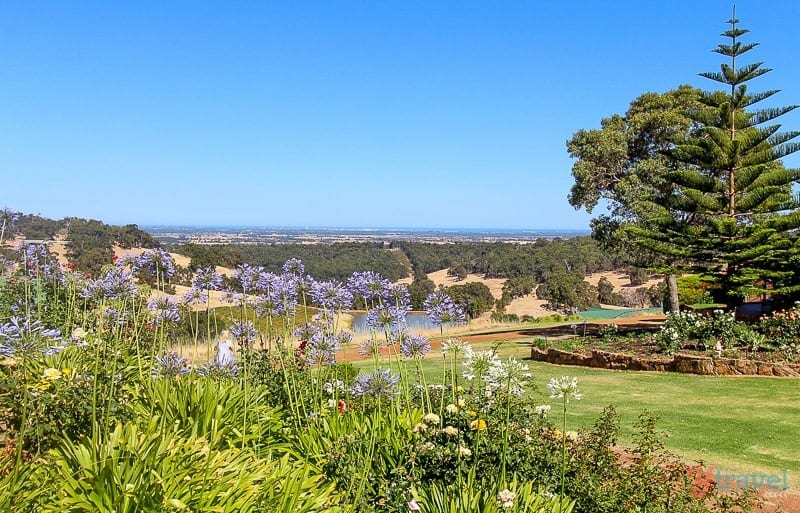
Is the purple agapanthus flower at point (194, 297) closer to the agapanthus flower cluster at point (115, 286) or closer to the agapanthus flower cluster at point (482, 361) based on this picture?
the agapanthus flower cluster at point (115, 286)

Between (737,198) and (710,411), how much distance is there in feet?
29.9

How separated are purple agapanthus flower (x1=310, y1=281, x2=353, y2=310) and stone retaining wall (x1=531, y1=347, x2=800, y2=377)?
693 centimetres

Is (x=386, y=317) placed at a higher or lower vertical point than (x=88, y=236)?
lower

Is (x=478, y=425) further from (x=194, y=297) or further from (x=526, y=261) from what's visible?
(x=526, y=261)

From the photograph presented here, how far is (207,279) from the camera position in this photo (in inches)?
171

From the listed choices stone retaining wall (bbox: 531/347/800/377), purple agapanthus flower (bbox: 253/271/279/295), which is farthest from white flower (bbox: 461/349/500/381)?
stone retaining wall (bbox: 531/347/800/377)

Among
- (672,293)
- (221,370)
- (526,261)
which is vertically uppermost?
(221,370)

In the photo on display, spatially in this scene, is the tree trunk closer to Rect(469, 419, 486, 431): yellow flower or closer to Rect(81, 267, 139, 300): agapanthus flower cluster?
Rect(469, 419, 486, 431): yellow flower

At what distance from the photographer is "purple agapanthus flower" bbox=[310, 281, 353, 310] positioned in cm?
454

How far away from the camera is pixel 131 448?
311 centimetres

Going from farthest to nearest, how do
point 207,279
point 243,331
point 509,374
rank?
point 243,331
point 207,279
point 509,374

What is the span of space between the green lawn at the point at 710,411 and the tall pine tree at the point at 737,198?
558 cm

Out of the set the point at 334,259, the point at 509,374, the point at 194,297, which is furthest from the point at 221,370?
the point at 334,259

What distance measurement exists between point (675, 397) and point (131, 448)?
262 inches
